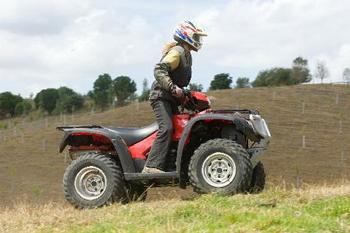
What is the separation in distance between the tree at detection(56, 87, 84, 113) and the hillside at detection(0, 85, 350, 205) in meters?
17.2

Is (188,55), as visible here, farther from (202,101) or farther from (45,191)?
(45,191)

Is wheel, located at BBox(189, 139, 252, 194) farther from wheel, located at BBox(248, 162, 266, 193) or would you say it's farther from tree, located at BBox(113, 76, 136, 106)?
tree, located at BBox(113, 76, 136, 106)

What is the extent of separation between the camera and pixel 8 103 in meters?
94.8

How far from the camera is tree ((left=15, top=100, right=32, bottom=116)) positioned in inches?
3615

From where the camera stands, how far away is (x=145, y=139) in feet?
29.6

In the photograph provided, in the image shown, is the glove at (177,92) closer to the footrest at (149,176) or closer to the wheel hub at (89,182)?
the footrest at (149,176)

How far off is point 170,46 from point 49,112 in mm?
79452

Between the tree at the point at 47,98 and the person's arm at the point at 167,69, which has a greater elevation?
the tree at the point at 47,98

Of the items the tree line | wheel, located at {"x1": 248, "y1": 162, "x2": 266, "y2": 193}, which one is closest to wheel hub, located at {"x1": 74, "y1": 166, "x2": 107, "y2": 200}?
wheel, located at {"x1": 248, "y1": 162, "x2": 266, "y2": 193}

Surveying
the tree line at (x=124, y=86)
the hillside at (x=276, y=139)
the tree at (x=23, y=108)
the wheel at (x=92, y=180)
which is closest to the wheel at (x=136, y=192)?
the wheel at (x=92, y=180)

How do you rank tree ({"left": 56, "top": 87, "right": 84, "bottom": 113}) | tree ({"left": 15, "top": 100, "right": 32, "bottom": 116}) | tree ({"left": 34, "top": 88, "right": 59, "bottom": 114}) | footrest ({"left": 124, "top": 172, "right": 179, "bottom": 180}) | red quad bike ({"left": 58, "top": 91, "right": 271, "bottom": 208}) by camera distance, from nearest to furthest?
red quad bike ({"left": 58, "top": 91, "right": 271, "bottom": 208}), footrest ({"left": 124, "top": 172, "right": 179, "bottom": 180}), tree ({"left": 56, "top": 87, "right": 84, "bottom": 113}), tree ({"left": 34, "top": 88, "right": 59, "bottom": 114}), tree ({"left": 15, "top": 100, "right": 32, "bottom": 116})

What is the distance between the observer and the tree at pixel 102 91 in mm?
78062

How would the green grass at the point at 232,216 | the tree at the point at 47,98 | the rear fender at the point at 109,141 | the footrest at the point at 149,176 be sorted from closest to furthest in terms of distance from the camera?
the green grass at the point at 232,216
the footrest at the point at 149,176
the rear fender at the point at 109,141
the tree at the point at 47,98

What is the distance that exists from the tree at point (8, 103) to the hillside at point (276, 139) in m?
30.3
